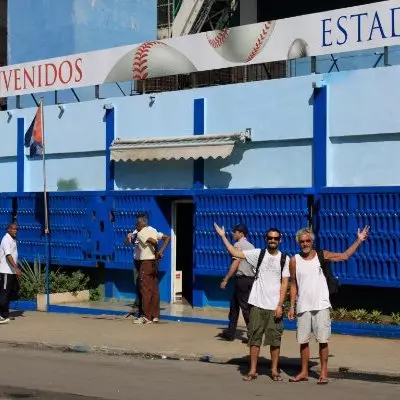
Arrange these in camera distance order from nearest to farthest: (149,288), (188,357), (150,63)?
(188,357) < (149,288) < (150,63)

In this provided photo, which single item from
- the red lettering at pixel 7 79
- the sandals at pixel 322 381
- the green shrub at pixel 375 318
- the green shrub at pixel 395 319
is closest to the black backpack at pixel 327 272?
the sandals at pixel 322 381

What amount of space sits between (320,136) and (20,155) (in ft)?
27.2

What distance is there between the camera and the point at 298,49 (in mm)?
15617

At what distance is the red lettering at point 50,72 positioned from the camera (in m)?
19.7

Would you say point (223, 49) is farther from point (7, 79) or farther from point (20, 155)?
point (7, 79)

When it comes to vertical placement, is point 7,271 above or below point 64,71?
below

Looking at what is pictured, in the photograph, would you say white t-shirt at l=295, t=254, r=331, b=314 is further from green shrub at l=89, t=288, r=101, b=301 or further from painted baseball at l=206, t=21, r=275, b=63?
green shrub at l=89, t=288, r=101, b=301

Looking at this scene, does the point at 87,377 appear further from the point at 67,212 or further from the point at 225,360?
the point at 67,212

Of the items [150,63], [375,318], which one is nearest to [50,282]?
[150,63]

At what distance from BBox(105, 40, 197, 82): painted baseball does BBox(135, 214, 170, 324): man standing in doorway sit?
3.63 m

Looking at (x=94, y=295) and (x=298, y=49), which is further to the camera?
(x=94, y=295)

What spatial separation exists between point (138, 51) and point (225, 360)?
8.29 m

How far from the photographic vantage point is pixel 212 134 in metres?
16.6

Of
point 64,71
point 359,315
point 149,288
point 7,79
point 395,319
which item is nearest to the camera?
point 395,319
